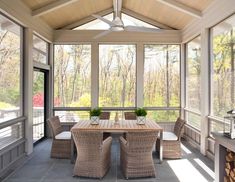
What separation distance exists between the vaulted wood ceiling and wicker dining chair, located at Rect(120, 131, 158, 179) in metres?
3.04

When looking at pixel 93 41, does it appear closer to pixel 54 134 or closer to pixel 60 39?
pixel 60 39

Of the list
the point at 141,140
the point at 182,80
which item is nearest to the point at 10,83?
the point at 141,140

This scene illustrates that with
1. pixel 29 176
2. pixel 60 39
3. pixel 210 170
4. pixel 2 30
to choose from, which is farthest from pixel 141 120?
pixel 60 39

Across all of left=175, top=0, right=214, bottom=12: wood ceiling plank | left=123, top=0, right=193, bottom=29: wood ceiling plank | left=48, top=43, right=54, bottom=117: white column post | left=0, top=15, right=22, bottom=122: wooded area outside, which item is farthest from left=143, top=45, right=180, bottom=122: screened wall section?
left=0, top=15, right=22, bottom=122: wooded area outside

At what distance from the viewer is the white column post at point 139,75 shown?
7.65 meters

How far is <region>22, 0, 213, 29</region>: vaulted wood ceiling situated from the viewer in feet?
18.8

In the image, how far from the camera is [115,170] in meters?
4.69

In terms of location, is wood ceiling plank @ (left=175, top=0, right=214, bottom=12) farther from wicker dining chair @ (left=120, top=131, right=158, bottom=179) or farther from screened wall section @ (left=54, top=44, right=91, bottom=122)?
screened wall section @ (left=54, top=44, right=91, bottom=122)

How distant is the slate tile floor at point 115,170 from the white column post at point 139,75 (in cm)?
223

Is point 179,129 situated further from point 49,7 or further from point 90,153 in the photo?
point 49,7

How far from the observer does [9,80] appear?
4871 millimetres

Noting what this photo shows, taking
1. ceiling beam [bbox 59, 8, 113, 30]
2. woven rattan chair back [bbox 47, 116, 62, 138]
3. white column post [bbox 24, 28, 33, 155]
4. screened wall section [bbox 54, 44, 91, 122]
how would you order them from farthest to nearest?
screened wall section [bbox 54, 44, 91, 122]
ceiling beam [bbox 59, 8, 113, 30]
white column post [bbox 24, 28, 33, 155]
woven rattan chair back [bbox 47, 116, 62, 138]

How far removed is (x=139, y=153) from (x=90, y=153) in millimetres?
765

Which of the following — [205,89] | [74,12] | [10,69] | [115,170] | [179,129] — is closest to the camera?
[115,170]
